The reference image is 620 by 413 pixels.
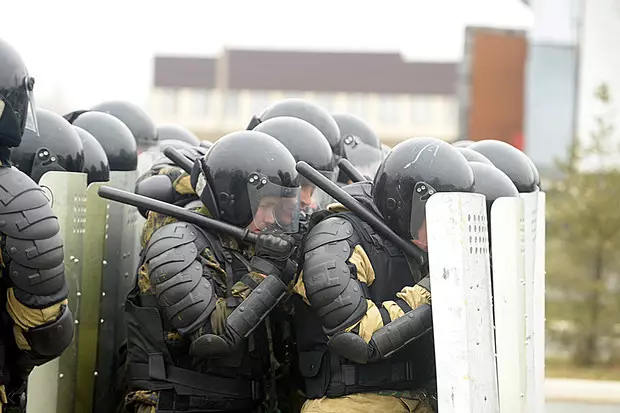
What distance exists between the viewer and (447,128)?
131 feet

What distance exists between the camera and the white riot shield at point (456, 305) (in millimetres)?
4012

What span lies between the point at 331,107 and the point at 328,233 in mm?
32365

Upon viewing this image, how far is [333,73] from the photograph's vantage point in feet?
125

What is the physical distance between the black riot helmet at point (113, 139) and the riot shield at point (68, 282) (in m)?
1.09

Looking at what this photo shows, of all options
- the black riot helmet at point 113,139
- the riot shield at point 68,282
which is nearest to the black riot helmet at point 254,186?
the riot shield at point 68,282

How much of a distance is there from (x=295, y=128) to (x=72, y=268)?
136 cm

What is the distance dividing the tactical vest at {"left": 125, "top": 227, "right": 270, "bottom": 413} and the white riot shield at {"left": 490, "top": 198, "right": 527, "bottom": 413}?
1.15 metres

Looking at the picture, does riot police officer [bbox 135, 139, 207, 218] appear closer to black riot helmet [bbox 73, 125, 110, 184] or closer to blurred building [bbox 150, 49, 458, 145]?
black riot helmet [bbox 73, 125, 110, 184]

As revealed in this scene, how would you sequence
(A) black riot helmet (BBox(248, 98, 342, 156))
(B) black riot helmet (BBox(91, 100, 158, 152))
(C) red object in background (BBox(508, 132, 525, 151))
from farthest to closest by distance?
(C) red object in background (BBox(508, 132, 525, 151)) < (B) black riot helmet (BBox(91, 100, 158, 152)) < (A) black riot helmet (BBox(248, 98, 342, 156))

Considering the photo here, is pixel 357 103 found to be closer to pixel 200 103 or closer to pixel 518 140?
pixel 200 103

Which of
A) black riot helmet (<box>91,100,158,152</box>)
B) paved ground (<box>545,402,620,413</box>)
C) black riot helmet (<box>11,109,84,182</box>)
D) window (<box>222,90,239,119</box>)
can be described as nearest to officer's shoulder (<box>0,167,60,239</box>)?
black riot helmet (<box>11,109,84,182</box>)

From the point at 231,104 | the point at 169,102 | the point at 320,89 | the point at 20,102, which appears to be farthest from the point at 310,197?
the point at 169,102

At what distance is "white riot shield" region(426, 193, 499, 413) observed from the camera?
4012mm

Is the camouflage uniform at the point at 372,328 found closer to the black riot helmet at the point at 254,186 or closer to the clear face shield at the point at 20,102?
the black riot helmet at the point at 254,186
